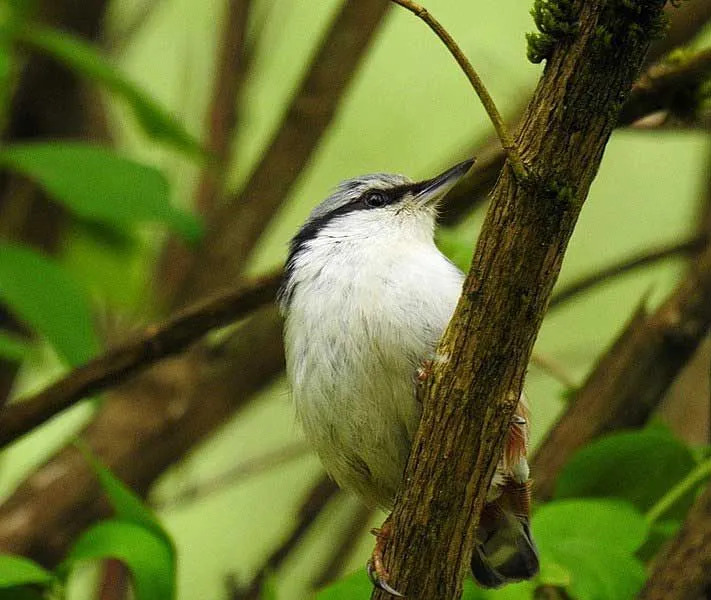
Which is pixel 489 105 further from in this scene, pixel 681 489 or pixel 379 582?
pixel 681 489

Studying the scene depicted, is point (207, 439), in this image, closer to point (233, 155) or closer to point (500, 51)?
point (233, 155)

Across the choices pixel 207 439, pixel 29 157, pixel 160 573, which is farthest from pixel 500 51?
pixel 160 573

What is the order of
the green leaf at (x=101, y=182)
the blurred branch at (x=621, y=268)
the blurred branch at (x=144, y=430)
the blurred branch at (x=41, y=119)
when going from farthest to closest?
the blurred branch at (x=41, y=119), the blurred branch at (x=621, y=268), the blurred branch at (x=144, y=430), the green leaf at (x=101, y=182)

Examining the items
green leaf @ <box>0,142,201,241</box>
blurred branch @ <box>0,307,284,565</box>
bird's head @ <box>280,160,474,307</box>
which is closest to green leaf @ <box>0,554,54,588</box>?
bird's head @ <box>280,160,474,307</box>

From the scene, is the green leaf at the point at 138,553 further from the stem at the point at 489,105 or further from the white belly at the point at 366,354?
the stem at the point at 489,105

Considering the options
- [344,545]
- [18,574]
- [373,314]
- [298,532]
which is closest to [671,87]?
[373,314]

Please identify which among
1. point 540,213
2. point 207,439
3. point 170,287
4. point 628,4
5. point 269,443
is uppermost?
point 628,4

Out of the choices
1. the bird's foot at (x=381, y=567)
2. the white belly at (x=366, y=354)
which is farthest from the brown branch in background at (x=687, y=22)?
the bird's foot at (x=381, y=567)
